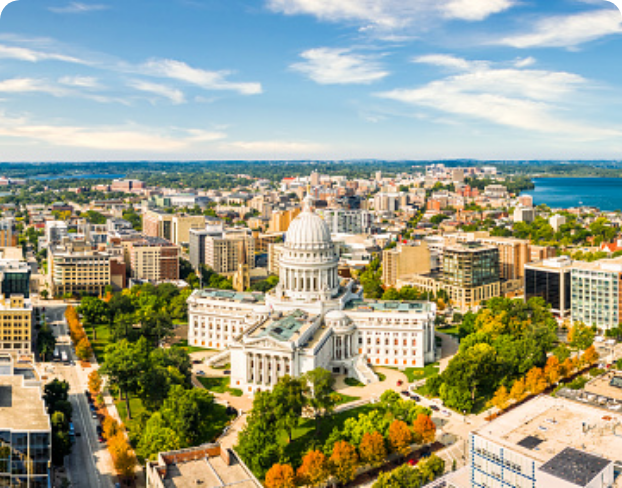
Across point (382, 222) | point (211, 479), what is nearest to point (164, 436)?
point (211, 479)

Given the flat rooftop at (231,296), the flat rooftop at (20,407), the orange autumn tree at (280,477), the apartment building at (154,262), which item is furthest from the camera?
the apartment building at (154,262)

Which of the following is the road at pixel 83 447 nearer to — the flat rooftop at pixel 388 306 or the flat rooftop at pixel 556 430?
the flat rooftop at pixel 556 430

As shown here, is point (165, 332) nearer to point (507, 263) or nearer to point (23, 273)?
point (23, 273)

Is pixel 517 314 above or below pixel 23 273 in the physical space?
below

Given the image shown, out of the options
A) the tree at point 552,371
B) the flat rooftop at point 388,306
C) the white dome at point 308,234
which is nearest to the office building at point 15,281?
the white dome at point 308,234

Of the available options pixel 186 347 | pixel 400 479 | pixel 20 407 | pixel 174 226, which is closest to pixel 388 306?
pixel 186 347

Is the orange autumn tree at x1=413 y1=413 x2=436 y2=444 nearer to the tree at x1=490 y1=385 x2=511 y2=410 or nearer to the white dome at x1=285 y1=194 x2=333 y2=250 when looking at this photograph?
the tree at x1=490 y1=385 x2=511 y2=410

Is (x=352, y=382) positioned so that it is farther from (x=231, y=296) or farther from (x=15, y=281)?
(x=15, y=281)
